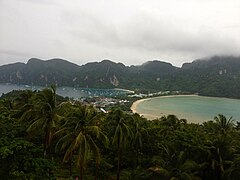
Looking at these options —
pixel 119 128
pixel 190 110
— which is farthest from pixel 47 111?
pixel 190 110

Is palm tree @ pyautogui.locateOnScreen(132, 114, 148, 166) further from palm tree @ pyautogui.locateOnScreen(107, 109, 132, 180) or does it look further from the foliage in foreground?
palm tree @ pyautogui.locateOnScreen(107, 109, 132, 180)

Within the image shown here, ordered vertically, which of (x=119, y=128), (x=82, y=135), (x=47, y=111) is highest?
(x=47, y=111)

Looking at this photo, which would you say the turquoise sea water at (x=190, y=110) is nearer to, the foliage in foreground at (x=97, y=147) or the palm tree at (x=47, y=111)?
the foliage in foreground at (x=97, y=147)

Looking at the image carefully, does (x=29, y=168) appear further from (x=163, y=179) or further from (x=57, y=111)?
(x=163, y=179)

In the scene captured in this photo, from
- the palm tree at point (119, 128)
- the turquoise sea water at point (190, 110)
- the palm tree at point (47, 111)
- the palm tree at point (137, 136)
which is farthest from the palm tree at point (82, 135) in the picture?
the turquoise sea water at point (190, 110)

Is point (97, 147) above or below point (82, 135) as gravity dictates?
below

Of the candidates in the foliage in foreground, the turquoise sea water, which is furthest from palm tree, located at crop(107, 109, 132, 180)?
the turquoise sea water

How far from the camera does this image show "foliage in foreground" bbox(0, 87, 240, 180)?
12.2m

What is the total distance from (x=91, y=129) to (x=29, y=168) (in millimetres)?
5917

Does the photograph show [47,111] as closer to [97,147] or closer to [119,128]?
[97,147]

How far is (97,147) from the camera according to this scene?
60.3ft

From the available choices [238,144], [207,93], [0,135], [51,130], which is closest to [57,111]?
[51,130]

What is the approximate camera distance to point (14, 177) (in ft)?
38.8

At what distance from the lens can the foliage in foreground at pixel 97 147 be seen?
40.1 feet
